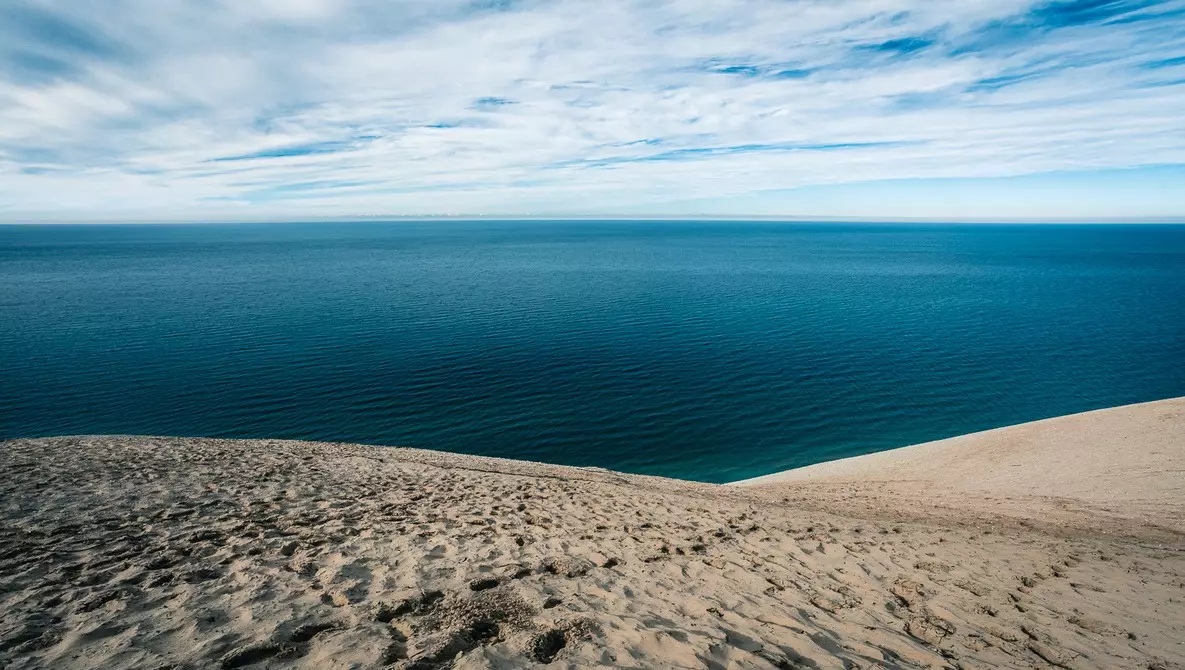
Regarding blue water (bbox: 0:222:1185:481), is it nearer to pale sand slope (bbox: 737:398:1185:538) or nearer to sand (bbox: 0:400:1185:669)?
pale sand slope (bbox: 737:398:1185:538)

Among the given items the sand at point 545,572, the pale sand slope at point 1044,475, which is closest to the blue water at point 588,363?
the pale sand slope at point 1044,475

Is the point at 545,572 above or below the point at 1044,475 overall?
above

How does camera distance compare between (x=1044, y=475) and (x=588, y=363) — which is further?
(x=588, y=363)

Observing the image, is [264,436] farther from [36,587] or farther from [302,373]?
[36,587]

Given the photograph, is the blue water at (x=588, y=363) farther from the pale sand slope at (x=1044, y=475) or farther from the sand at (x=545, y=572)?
the sand at (x=545, y=572)

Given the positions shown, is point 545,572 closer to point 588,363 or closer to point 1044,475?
point 1044,475

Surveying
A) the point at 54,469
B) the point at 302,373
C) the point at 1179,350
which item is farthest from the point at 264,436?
the point at 1179,350

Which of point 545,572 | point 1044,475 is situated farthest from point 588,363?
point 545,572
